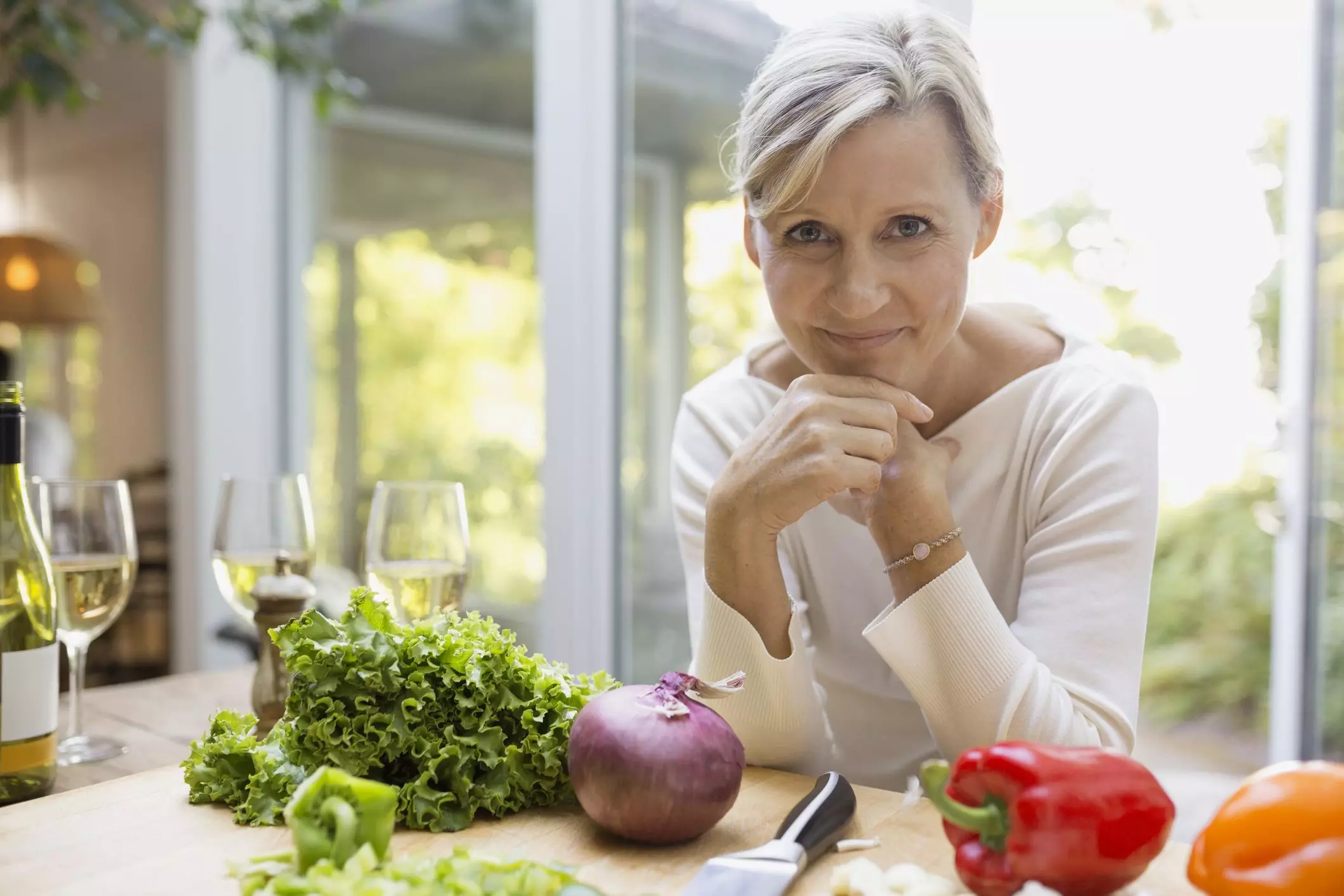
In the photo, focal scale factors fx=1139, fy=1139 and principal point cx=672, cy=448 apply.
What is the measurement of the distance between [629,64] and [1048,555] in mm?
1778

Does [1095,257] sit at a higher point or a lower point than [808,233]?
higher

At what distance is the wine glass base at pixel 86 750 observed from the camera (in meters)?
1.22

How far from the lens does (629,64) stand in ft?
8.54

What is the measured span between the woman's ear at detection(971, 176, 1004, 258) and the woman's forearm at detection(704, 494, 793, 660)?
395 mm

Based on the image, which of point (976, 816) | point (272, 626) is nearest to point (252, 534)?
point (272, 626)

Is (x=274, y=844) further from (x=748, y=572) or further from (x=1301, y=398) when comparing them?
(x=1301, y=398)

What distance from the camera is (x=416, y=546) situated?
120cm

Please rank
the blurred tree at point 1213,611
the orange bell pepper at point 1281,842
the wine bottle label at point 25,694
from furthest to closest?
the blurred tree at point 1213,611
the wine bottle label at point 25,694
the orange bell pepper at point 1281,842

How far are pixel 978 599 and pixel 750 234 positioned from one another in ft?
1.56

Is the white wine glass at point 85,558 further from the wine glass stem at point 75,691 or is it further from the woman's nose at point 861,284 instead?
the woman's nose at point 861,284

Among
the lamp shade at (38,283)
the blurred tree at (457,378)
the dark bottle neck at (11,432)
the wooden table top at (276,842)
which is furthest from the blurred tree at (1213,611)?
the lamp shade at (38,283)

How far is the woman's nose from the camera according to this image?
114 cm

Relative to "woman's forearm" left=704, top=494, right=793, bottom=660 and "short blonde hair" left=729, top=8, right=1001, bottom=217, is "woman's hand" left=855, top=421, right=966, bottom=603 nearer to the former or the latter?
"woman's forearm" left=704, top=494, right=793, bottom=660

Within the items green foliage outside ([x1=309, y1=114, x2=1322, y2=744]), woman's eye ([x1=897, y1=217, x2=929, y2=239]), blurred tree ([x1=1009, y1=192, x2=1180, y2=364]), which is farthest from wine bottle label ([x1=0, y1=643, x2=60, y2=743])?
blurred tree ([x1=1009, y1=192, x2=1180, y2=364])
